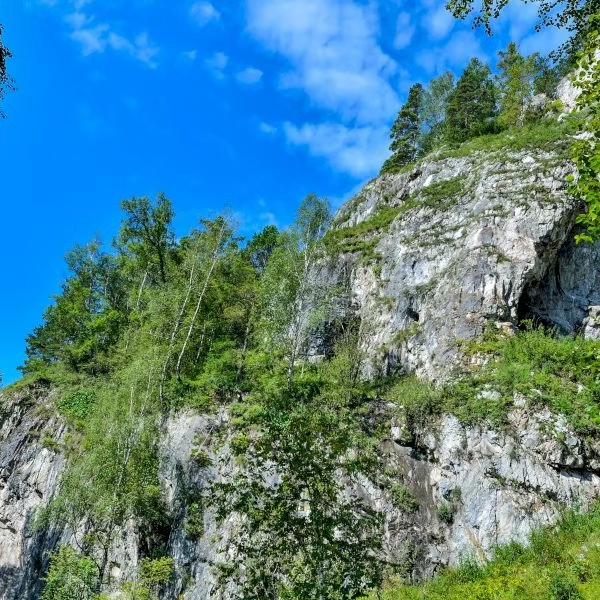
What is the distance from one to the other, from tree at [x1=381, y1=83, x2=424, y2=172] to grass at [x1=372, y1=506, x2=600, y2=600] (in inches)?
1556

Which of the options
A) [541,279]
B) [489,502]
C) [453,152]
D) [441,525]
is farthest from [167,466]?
[453,152]

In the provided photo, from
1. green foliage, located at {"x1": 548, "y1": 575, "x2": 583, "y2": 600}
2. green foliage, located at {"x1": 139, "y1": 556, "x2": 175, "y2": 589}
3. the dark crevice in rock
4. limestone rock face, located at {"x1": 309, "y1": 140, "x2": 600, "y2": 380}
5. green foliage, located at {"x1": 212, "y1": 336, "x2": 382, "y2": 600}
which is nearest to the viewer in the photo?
green foliage, located at {"x1": 212, "y1": 336, "x2": 382, "y2": 600}

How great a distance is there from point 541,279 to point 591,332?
3.63m

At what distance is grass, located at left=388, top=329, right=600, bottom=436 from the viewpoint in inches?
737

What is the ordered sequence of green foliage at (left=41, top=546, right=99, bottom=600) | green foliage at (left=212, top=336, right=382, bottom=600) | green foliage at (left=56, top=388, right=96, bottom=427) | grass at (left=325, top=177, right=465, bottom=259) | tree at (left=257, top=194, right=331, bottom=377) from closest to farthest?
green foliage at (left=212, top=336, right=382, bottom=600) < green foliage at (left=41, top=546, right=99, bottom=600) < tree at (left=257, top=194, right=331, bottom=377) < green foliage at (left=56, top=388, right=96, bottom=427) < grass at (left=325, top=177, right=465, bottom=259)

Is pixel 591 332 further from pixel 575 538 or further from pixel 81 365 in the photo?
pixel 81 365

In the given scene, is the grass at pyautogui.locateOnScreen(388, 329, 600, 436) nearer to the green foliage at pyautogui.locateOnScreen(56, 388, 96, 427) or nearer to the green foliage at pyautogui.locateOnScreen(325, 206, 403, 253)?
the green foliage at pyautogui.locateOnScreen(325, 206, 403, 253)

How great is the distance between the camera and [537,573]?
12.4 meters

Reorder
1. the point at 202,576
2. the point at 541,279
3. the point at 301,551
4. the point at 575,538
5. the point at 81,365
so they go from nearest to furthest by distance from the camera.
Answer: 1. the point at 301,551
2. the point at 575,538
3. the point at 202,576
4. the point at 541,279
5. the point at 81,365

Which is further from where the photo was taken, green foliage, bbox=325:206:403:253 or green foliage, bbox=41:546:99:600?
green foliage, bbox=325:206:403:253

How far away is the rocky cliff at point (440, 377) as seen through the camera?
17391mm

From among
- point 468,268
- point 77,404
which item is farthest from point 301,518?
point 77,404

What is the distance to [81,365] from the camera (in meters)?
→ 35.2

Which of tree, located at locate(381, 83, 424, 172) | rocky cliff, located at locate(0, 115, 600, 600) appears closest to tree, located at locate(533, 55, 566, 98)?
tree, located at locate(381, 83, 424, 172)
